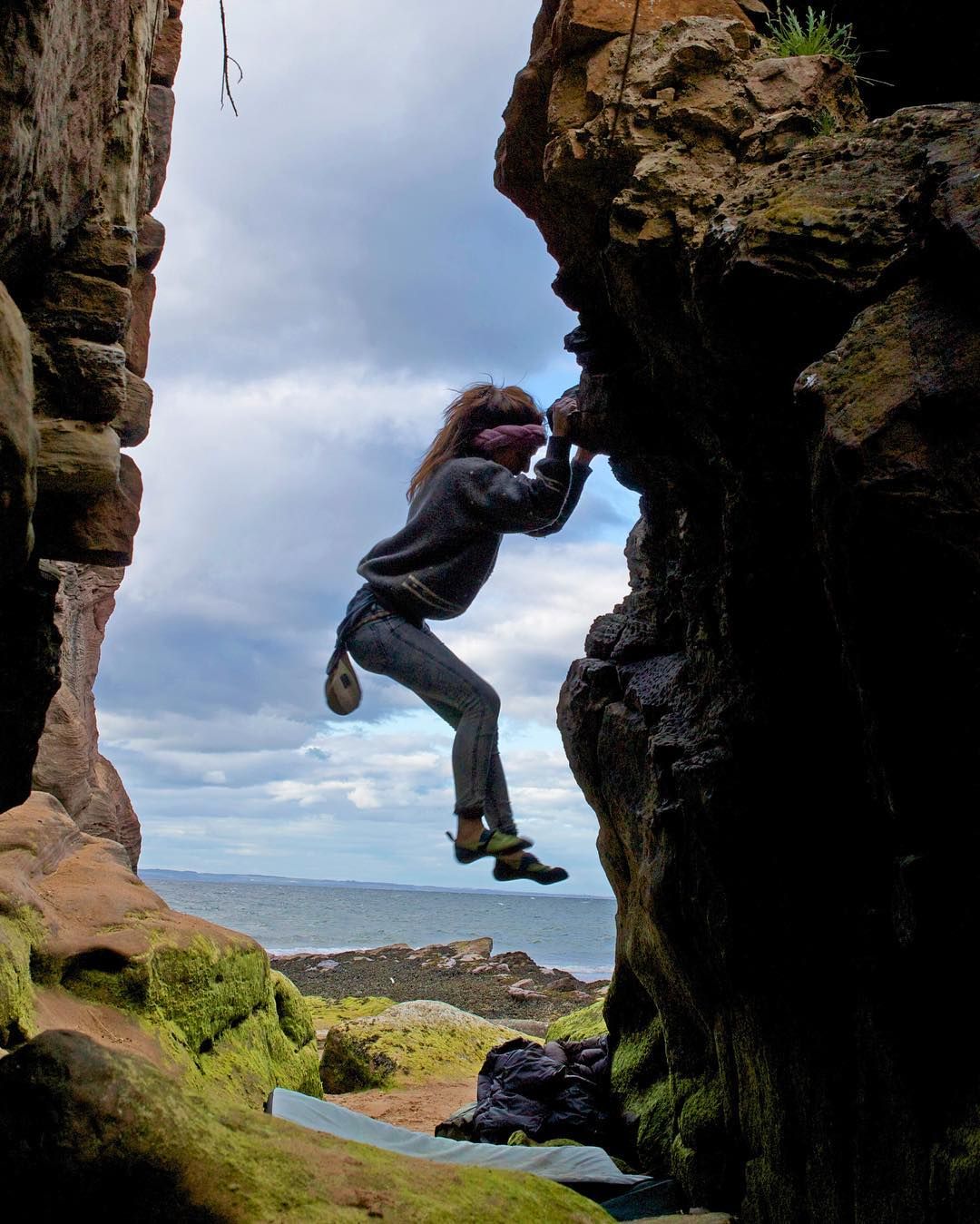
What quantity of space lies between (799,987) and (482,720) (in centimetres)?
214

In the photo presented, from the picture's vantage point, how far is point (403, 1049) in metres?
10.8

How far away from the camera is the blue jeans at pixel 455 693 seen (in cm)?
565

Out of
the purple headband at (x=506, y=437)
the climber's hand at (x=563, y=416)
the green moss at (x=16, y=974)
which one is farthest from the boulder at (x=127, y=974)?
the climber's hand at (x=563, y=416)

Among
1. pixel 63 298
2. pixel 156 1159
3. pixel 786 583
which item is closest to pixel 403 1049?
pixel 156 1159

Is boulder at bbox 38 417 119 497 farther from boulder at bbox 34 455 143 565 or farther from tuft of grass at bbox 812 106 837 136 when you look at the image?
tuft of grass at bbox 812 106 837 136

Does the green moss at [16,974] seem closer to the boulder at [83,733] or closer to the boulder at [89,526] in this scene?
the boulder at [89,526]

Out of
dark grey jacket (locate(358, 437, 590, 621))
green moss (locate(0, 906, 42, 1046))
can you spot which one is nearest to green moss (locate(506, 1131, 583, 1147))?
green moss (locate(0, 906, 42, 1046))

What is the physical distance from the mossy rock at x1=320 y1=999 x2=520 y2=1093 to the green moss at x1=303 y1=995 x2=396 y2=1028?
89.7 inches

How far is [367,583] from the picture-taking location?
619 cm

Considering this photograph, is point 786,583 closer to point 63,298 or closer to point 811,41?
point 811,41

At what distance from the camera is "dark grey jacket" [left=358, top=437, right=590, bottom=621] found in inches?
231

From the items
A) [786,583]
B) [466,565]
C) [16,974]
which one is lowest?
[16,974]

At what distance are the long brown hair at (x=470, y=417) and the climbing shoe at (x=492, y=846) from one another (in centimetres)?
227

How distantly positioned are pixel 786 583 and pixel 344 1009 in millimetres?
12462
